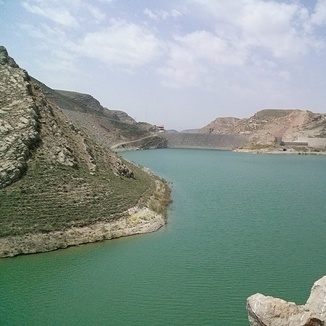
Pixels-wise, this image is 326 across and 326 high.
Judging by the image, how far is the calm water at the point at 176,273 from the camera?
14958 millimetres

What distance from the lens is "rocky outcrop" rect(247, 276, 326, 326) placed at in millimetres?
8719

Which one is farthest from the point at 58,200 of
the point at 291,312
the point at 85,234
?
the point at 291,312

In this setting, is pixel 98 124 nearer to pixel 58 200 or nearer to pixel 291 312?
pixel 58 200

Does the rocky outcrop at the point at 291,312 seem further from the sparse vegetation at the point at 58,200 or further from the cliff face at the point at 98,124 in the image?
the cliff face at the point at 98,124

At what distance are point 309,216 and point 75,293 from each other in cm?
2199

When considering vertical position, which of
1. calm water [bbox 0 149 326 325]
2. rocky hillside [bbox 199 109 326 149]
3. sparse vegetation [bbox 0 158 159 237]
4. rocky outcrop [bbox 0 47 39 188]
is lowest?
calm water [bbox 0 149 326 325]

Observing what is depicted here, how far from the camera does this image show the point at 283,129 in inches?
6024

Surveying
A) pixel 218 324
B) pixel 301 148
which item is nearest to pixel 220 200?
pixel 218 324

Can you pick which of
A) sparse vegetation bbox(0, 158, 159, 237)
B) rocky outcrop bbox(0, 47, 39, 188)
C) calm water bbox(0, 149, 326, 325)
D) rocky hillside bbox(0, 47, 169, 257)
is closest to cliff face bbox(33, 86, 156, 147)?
rocky outcrop bbox(0, 47, 39, 188)

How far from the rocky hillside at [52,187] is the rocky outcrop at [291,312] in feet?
50.8

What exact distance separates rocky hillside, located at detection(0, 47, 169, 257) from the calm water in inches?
51.2

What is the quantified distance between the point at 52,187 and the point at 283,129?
462 feet

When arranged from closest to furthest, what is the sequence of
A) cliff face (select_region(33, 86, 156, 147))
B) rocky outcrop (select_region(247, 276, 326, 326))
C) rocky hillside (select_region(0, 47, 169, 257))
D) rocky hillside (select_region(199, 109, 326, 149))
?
rocky outcrop (select_region(247, 276, 326, 326))
rocky hillside (select_region(0, 47, 169, 257))
cliff face (select_region(33, 86, 156, 147))
rocky hillside (select_region(199, 109, 326, 149))

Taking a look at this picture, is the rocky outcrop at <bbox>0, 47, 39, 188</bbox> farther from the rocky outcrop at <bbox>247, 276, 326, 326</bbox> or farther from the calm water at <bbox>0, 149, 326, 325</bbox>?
the rocky outcrop at <bbox>247, 276, 326, 326</bbox>
